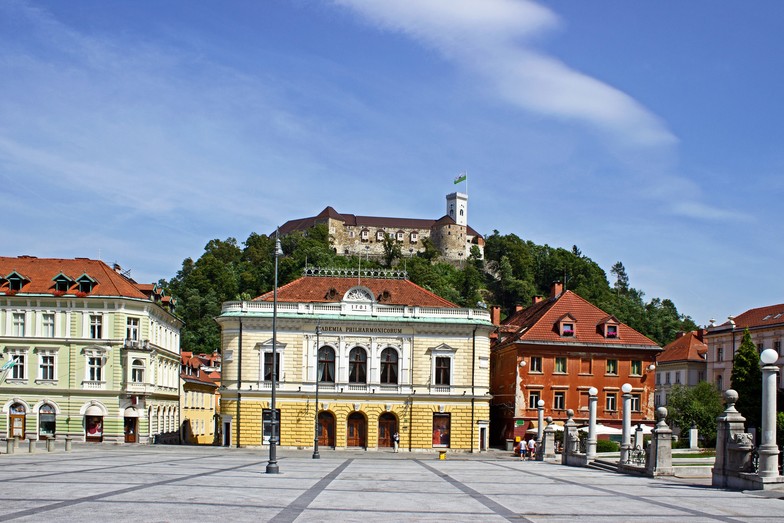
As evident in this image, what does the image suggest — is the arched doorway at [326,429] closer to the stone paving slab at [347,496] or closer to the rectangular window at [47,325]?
the rectangular window at [47,325]

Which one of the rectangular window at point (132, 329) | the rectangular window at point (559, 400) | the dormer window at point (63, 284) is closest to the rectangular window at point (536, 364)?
the rectangular window at point (559, 400)

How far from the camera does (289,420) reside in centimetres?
6009

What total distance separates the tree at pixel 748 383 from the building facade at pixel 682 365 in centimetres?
2713

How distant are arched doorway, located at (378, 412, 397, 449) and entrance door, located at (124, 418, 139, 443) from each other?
1613cm

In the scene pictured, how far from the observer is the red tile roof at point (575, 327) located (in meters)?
66.6

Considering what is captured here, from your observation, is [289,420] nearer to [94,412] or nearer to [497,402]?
[94,412]

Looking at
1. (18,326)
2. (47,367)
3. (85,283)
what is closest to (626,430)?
(85,283)

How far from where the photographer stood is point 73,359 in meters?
61.8

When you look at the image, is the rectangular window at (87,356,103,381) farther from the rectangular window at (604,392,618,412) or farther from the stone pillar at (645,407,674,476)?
the stone pillar at (645,407,674,476)

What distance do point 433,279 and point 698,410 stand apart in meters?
96.8

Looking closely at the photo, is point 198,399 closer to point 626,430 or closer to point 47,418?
point 47,418

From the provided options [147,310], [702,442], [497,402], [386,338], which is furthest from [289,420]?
[702,442]

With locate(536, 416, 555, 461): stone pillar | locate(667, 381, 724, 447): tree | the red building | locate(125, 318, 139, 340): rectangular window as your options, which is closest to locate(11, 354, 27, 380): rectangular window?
locate(125, 318, 139, 340): rectangular window

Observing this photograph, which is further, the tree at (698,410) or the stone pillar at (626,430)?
the tree at (698,410)
